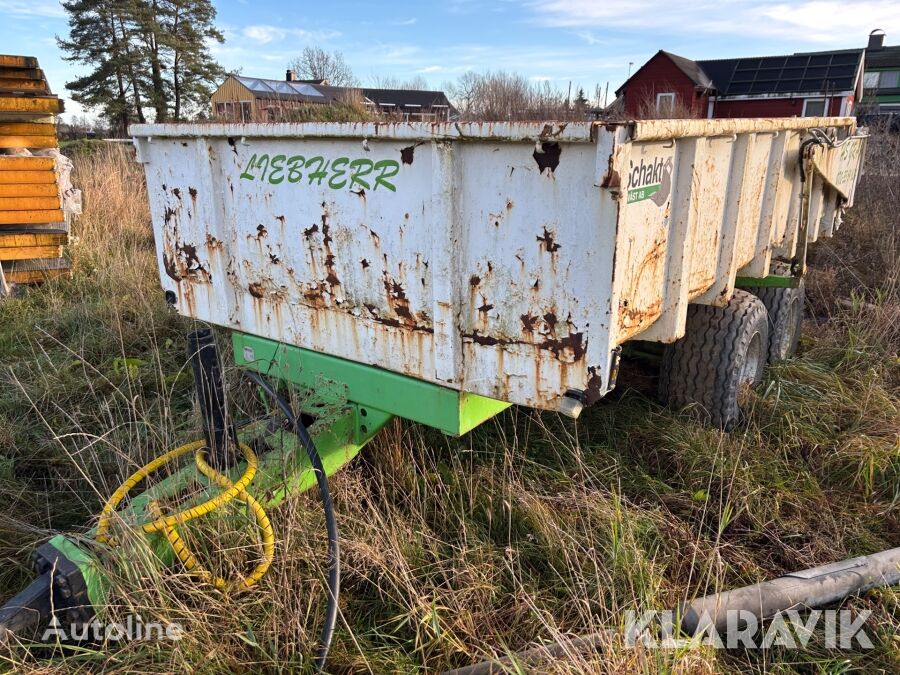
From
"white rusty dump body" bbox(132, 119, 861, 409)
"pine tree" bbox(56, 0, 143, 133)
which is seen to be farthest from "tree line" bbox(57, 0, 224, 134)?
"white rusty dump body" bbox(132, 119, 861, 409)

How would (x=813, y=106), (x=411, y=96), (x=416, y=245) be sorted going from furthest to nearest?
(x=411, y=96)
(x=813, y=106)
(x=416, y=245)

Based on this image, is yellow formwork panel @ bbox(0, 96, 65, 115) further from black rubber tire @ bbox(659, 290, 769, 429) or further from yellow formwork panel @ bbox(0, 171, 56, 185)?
black rubber tire @ bbox(659, 290, 769, 429)

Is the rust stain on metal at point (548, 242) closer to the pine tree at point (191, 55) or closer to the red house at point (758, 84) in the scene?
the red house at point (758, 84)

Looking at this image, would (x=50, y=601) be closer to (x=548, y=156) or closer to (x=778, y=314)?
(x=548, y=156)

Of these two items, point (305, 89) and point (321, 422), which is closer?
point (321, 422)

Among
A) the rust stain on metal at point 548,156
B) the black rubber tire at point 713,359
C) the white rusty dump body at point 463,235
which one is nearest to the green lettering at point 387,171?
the white rusty dump body at point 463,235

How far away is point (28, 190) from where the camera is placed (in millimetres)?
6125

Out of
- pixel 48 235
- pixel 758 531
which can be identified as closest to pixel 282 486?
pixel 758 531

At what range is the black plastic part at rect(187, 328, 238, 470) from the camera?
235 cm

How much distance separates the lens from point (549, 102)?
9.74 metres

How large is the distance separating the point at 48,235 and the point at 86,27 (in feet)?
114

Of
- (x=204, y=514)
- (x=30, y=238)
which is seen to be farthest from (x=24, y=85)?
(x=204, y=514)

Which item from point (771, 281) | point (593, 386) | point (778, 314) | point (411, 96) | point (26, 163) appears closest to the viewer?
point (593, 386)

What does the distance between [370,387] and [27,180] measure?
547 centimetres
